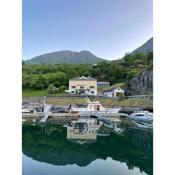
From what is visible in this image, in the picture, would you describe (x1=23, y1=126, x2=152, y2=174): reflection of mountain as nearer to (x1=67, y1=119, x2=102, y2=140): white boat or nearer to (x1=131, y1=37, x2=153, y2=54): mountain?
(x1=67, y1=119, x2=102, y2=140): white boat

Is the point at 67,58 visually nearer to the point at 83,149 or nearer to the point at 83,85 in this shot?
the point at 83,85

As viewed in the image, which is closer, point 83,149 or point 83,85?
point 83,85

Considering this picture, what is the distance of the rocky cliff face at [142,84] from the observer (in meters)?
2.10

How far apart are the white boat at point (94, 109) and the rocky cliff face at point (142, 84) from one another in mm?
236

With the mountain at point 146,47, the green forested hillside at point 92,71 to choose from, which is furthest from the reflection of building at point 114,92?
the mountain at point 146,47

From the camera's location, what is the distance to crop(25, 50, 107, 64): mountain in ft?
7.27

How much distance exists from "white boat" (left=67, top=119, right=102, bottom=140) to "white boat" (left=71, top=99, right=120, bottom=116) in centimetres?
8

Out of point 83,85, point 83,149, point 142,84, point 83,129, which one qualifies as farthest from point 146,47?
point 83,149

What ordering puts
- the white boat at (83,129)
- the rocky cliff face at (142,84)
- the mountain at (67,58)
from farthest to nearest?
the white boat at (83,129) < the mountain at (67,58) < the rocky cliff face at (142,84)

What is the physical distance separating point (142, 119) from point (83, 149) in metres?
0.55

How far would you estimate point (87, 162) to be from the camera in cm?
226

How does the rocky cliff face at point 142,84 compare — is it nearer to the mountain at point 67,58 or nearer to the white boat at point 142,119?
the white boat at point 142,119

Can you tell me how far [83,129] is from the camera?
2381 millimetres

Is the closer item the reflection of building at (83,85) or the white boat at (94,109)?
the reflection of building at (83,85)
